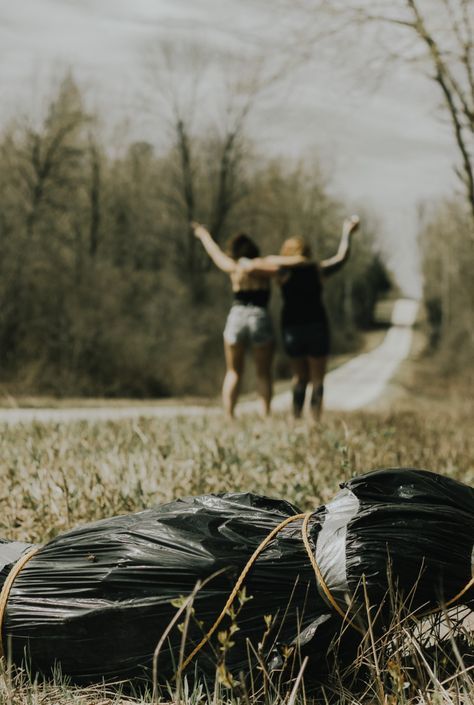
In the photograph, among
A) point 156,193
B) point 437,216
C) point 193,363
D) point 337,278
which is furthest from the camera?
point 437,216

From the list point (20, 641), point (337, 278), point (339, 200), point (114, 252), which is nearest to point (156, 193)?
point (114, 252)

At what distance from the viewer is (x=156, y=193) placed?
4594 cm

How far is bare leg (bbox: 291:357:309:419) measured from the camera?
8.16 meters

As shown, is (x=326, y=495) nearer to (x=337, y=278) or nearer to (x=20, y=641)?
(x=20, y=641)

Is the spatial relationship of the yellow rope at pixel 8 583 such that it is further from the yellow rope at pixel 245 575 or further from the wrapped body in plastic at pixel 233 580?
the yellow rope at pixel 245 575

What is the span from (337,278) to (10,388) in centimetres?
4210

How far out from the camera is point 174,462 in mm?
5496

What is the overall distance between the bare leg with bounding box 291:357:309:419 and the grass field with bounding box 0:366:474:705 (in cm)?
79

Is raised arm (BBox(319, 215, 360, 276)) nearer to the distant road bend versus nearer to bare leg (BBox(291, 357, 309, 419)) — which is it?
bare leg (BBox(291, 357, 309, 419))

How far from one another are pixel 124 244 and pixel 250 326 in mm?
41363

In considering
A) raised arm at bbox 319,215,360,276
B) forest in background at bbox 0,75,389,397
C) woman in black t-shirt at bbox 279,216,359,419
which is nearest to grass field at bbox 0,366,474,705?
woman in black t-shirt at bbox 279,216,359,419

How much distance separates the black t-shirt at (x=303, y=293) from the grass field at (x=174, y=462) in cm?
107

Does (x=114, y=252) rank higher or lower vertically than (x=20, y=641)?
higher

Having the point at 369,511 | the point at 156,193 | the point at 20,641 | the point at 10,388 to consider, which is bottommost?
the point at 10,388
